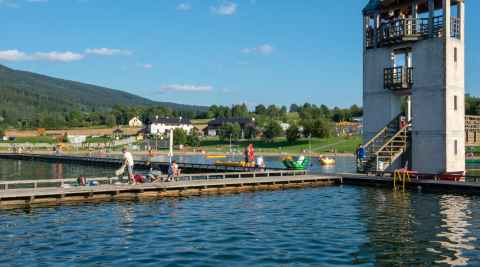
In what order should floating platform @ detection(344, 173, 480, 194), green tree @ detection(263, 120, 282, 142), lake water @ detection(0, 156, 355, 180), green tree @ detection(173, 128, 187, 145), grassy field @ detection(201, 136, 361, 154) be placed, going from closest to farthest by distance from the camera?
1. floating platform @ detection(344, 173, 480, 194)
2. lake water @ detection(0, 156, 355, 180)
3. grassy field @ detection(201, 136, 361, 154)
4. green tree @ detection(263, 120, 282, 142)
5. green tree @ detection(173, 128, 187, 145)

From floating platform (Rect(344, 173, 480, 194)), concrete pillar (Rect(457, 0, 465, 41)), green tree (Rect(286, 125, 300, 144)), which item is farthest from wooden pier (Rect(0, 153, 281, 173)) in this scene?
green tree (Rect(286, 125, 300, 144))

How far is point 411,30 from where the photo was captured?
4303cm

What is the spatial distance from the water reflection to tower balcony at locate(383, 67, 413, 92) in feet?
44.1

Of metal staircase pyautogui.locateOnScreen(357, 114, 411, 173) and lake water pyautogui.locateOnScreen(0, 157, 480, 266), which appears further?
metal staircase pyautogui.locateOnScreen(357, 114, 411, 173)

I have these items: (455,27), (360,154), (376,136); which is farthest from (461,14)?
(360,154)

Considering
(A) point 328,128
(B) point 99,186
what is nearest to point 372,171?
(B) point 99,186

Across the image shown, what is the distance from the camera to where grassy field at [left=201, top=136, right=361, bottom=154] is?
143 meters

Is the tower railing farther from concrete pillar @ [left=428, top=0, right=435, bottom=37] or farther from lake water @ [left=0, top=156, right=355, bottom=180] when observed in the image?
lake water @ [left=0, top=156, right=355, bottom=180]

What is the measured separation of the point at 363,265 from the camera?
55.7ft

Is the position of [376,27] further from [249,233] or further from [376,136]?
[249,233]

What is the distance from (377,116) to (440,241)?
27.0 m

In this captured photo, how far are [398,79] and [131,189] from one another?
992 inches

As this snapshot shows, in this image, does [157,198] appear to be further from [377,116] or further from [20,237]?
[377,116]

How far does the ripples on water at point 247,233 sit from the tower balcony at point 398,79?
1383 centimetres
